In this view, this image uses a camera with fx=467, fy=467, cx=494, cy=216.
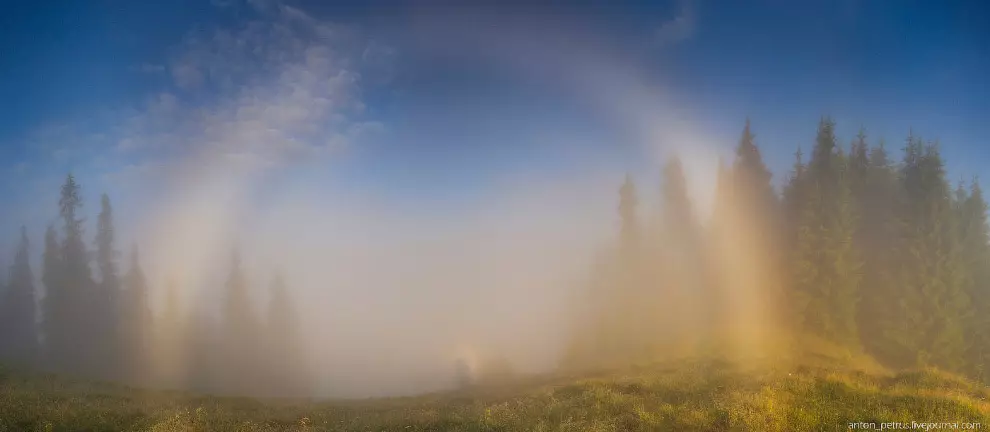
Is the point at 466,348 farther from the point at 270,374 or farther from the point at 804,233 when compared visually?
the point at 804,233

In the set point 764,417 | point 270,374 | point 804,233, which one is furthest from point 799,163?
point 270,374

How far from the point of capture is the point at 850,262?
132 ft

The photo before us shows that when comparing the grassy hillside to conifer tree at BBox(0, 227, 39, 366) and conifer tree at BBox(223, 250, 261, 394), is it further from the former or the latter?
conifer tree at BBox(0, 227, 39, 366)

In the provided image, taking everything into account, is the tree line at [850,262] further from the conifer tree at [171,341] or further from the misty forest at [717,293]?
the conifer tree at [171,341]

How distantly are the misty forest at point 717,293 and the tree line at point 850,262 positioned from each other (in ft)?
0.46

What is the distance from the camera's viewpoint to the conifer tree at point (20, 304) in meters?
68.0

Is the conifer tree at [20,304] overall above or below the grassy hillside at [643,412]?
above

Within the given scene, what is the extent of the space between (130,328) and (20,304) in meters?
17.6

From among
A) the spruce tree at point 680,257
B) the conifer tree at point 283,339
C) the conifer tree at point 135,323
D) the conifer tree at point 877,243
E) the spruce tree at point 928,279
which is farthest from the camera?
the conifer tree at point 283,339

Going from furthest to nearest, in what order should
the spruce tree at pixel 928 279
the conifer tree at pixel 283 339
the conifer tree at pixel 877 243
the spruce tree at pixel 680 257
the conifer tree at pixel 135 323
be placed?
the conifer tree at pixel 283 339
the conifer tree at pixel 135 323
the spruce tree at pixel 680 257
the conifer tree at pixel 877 243
the spruce tree at pixel 928 279

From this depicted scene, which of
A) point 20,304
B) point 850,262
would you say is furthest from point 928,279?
point 20,304

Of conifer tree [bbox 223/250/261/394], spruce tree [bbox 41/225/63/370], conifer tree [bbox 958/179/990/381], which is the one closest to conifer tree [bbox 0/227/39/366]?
spruce tree [bbox 41/225/63/370]

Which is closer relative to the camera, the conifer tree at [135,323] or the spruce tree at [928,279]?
the spruce tree at [928,279]

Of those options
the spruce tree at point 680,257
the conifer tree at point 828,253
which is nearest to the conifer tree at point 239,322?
the spruce tree at point 680,257
